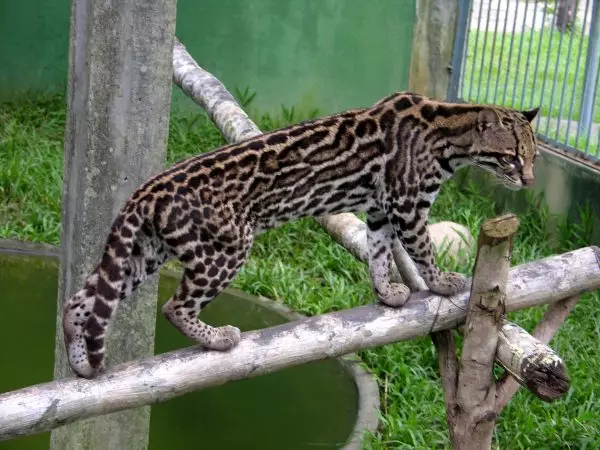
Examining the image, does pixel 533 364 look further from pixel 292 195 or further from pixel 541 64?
pixel 541 64

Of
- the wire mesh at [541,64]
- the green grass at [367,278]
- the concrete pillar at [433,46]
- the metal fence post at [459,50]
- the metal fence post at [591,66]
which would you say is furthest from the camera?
the concrete pillar at [433,46]

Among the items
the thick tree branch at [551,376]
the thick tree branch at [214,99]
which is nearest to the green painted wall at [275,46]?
the thick tree branch at [214,99]

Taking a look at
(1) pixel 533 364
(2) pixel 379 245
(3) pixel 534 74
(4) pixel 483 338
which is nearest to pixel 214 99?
(2) pixel 379 245

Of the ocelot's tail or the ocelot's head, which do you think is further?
the ocelot's head

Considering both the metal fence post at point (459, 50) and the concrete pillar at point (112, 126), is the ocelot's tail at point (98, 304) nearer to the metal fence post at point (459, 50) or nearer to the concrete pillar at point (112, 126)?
the concrete pillar at point (112, 126)

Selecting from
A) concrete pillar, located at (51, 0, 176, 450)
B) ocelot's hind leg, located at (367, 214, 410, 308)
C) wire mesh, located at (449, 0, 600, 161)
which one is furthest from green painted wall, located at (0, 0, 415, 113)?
ocelot's hind leg, located at (367, 214, 410, 308)

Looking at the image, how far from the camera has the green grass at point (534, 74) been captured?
28.4 feet

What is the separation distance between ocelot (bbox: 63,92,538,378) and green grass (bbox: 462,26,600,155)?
4085 millimetres

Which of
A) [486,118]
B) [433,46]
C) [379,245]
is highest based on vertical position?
[486,118]

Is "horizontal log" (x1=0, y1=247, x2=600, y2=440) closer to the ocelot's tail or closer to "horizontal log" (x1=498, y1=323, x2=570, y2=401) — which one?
the ocelot's tail

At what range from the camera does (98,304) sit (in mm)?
3963

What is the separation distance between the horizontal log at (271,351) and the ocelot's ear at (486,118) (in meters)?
0.68

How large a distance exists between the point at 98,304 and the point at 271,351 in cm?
74

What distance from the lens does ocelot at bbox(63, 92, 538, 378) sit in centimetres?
410
